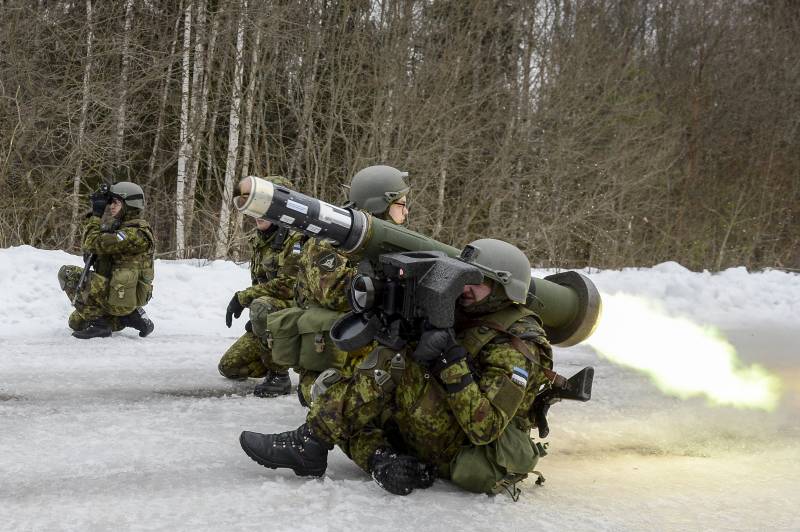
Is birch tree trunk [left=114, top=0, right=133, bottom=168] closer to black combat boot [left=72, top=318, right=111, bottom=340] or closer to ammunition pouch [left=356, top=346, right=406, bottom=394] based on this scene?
black combat boot [left=72, top=318, right=111, bottom=340]

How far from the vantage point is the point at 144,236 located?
777 cm

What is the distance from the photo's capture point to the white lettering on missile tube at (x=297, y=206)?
3.24 meters

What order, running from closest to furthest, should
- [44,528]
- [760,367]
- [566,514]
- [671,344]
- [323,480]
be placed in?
[44,528], [566,514], [323,480], [671,344], [760,367]

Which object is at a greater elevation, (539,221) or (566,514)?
(539,221)

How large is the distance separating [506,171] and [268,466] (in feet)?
49.0

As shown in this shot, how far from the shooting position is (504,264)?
368 cm

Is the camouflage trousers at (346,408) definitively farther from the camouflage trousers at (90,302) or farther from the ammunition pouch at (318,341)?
the camouflage trousers at (90,302)

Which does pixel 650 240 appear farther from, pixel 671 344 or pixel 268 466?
pixel 268 466

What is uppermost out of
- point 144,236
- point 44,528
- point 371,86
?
point 371,86

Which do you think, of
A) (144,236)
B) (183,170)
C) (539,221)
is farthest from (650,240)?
(144,236)

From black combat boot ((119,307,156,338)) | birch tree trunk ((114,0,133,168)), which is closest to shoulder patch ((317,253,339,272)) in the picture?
black combat boot ((119,307,156,338))

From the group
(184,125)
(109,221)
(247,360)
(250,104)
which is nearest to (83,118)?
(184,125)

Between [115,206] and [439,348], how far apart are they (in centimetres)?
520

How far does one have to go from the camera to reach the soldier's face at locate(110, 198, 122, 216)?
7.61 meters
